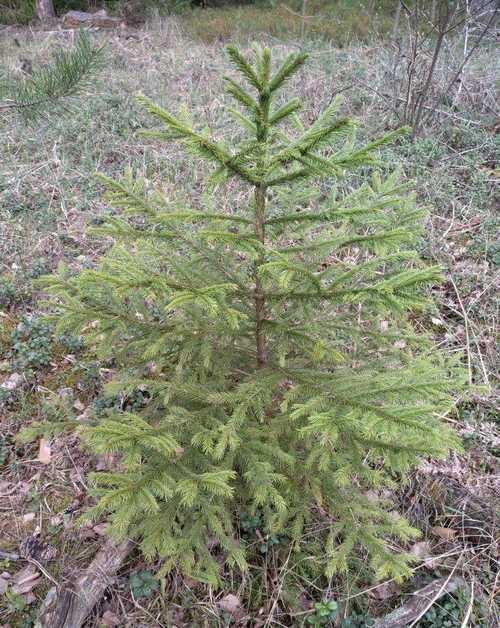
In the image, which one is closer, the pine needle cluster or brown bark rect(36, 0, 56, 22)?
the pine needle cluster

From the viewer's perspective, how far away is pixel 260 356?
8.32 ft

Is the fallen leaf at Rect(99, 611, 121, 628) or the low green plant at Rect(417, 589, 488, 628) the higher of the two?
the low green plant at Rect(417, 589, 488, 628)

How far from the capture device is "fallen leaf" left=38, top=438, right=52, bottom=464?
3.21 m

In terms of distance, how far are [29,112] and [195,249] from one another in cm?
117

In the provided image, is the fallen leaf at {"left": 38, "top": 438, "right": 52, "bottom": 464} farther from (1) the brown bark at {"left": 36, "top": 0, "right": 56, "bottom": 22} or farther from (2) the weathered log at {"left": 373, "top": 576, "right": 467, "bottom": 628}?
(1) the brown bark at {"left": 36, "top": 0, "right": 56, "bottom": 22}

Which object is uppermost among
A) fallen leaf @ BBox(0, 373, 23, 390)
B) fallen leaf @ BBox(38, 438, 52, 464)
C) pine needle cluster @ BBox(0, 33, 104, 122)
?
pine needle cluster @ BBox(0, 33, 104, 122)

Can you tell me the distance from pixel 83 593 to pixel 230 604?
779 mm

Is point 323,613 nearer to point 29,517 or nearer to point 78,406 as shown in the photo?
point 29,517

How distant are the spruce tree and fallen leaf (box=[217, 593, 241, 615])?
0.26m

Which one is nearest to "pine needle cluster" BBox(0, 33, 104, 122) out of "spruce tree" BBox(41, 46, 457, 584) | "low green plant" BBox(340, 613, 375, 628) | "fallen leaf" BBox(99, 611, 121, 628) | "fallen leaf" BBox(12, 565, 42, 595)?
"spruce tree" BBox(41, 46, 457, 584)

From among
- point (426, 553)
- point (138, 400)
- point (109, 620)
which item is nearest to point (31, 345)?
point (138, 400)

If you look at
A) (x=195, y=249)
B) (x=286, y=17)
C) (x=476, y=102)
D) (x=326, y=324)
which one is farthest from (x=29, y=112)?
(x=286, y=17)

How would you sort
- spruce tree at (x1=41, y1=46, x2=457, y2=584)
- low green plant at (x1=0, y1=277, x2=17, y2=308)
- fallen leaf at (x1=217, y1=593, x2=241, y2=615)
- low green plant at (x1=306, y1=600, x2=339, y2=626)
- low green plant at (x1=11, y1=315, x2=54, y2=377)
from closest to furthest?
spruce tree at (x1=41, y1=46, x2=457, y2=584), low green plant at (x1=306, y1=600, x2=339, y2=626), fallen leaf at (x1=217, y1=593, x2=241, y2=615), low green plant at (x1=11, y1=315, x2=54, y2=377), low green plant at (x1=0, y1=277, x2=17, y2=308)

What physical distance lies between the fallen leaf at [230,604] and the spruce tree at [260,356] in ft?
0.86
